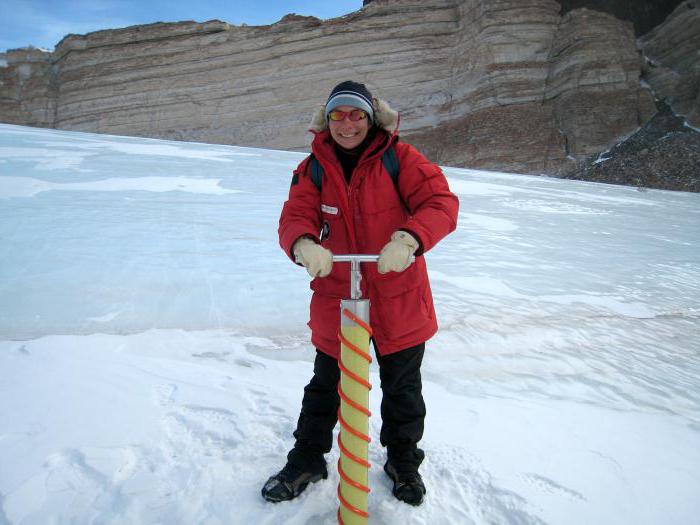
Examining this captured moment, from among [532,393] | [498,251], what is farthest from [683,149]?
[532,393]

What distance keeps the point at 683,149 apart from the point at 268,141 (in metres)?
16.7

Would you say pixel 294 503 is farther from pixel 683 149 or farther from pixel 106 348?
pixel 683 149

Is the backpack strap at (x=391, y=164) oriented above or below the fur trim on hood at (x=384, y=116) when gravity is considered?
below

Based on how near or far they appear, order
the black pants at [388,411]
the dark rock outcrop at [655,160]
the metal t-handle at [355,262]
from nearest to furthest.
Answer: the metal t-handle at [355,262]
the black pants at [388,411]
the dark rock outcrop at [655,160]

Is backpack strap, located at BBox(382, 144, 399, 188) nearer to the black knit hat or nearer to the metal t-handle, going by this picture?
the black knit hat

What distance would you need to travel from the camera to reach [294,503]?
55.9 inches

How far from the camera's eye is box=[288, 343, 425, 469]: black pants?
152 cm

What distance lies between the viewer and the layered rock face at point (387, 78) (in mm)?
19188

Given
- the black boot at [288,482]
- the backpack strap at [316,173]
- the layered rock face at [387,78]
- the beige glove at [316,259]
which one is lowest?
the black boot at [288,482]

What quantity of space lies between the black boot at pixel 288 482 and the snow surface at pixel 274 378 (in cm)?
3

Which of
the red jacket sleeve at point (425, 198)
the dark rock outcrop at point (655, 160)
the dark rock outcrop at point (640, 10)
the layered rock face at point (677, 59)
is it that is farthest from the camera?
the dark rock outcrop at point (640, 10)

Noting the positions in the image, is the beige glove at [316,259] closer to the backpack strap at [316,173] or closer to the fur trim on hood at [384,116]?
the backpack strap at [316,173]

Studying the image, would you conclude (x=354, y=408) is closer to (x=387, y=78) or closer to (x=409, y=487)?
(x=409, y=487)

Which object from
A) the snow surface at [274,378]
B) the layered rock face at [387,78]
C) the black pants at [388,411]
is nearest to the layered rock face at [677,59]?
the layered rock face at [387,78]
